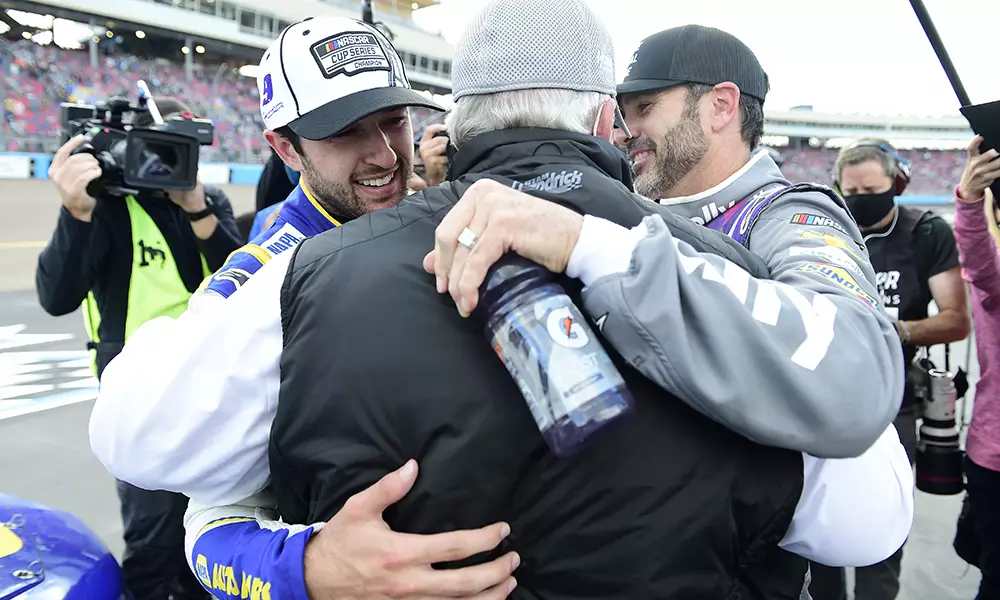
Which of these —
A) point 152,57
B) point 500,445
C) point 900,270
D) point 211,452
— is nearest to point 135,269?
point 211,452

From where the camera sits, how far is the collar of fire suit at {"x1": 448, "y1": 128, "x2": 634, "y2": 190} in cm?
89

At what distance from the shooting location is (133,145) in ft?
7.95

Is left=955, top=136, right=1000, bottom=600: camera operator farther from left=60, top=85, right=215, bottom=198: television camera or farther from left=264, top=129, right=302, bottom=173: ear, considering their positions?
left=60, top=85, right=215, bottom=198: television camera

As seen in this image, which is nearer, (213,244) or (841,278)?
(841,278)

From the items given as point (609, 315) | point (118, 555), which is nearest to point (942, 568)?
point (609, 315)

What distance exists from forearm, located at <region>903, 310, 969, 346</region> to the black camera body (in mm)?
2925

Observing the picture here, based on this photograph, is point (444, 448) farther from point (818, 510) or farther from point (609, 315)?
point (818, 510)

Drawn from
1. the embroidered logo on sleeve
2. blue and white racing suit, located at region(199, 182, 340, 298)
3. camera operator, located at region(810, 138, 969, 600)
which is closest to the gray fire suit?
the embroidered logo on sleeve

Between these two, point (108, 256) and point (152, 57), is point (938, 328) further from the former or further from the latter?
point (152, 57)

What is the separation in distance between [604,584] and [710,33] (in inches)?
55.5

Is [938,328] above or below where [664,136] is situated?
below

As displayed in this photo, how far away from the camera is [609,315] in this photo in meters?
Answer: 0.75

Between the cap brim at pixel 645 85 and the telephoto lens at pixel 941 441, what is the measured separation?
1895 millimetres

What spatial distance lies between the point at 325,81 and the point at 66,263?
1418 mm
